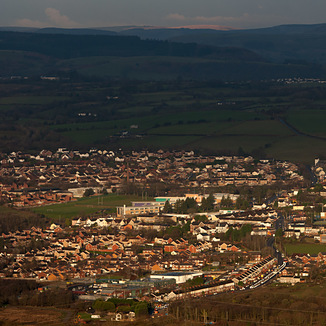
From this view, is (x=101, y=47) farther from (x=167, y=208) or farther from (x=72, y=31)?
(x=167, y=208)

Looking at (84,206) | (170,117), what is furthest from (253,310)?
(170,117)

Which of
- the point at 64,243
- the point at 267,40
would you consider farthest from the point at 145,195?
the point at 267,40

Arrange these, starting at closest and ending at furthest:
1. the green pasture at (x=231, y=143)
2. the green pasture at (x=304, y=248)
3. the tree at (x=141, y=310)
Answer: the tree at (x=141, y=310)
the green pasture at (x=304, y=248)
the green pasture at (x=231, y=143)

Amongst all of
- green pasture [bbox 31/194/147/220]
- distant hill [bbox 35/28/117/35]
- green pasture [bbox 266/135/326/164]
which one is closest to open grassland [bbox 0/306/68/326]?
green pasture [bbox 31/194/147/220]

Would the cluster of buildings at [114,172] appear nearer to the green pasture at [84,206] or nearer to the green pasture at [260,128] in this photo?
the green pasture at [84,206]

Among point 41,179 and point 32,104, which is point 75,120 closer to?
point 32,104

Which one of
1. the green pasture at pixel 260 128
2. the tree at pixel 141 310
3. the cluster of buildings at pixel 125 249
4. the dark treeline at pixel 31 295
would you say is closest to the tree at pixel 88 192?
the cluster of buildings at pixel 125 249
